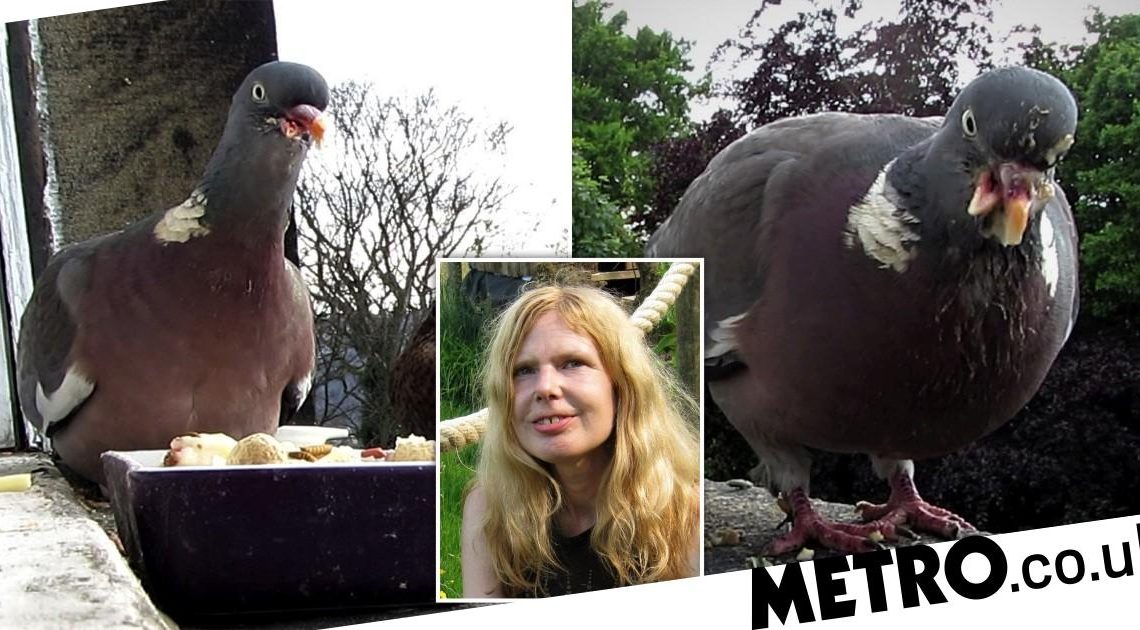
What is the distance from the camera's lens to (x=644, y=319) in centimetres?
406

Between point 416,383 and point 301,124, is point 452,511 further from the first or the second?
point 301,124

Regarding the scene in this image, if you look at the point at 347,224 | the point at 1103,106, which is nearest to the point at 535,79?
the point at 347,224

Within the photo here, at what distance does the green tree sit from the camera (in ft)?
14.1

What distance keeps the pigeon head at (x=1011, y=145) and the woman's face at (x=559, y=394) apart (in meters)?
1.35

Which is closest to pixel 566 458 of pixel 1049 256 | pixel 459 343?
pixel 459 343

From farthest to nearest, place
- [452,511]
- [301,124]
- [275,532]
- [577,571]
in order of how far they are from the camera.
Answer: [577,571], [452,511], [301,124], [275,532]

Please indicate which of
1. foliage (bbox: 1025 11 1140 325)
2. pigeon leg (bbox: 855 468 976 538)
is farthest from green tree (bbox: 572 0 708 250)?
foliage (bbox: 1025 11 1140 325)

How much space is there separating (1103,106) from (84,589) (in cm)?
427

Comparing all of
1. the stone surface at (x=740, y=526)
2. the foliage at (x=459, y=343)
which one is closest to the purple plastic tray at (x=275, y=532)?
the foliage at (x=459, y=343)

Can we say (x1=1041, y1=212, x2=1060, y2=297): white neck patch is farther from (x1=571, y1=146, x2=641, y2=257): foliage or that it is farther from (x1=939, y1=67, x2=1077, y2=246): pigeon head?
(x1=571, y1=146, x2=641, y2=257): foliage

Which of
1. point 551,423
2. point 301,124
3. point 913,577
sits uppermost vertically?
point 301,124

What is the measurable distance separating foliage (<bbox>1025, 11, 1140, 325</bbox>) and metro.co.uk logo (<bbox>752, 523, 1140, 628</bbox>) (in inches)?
41.8

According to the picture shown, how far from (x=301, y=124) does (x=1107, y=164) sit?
3.32 metres

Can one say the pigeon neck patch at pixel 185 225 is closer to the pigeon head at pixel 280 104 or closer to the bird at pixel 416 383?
the pigeon head at pixel 280 104
